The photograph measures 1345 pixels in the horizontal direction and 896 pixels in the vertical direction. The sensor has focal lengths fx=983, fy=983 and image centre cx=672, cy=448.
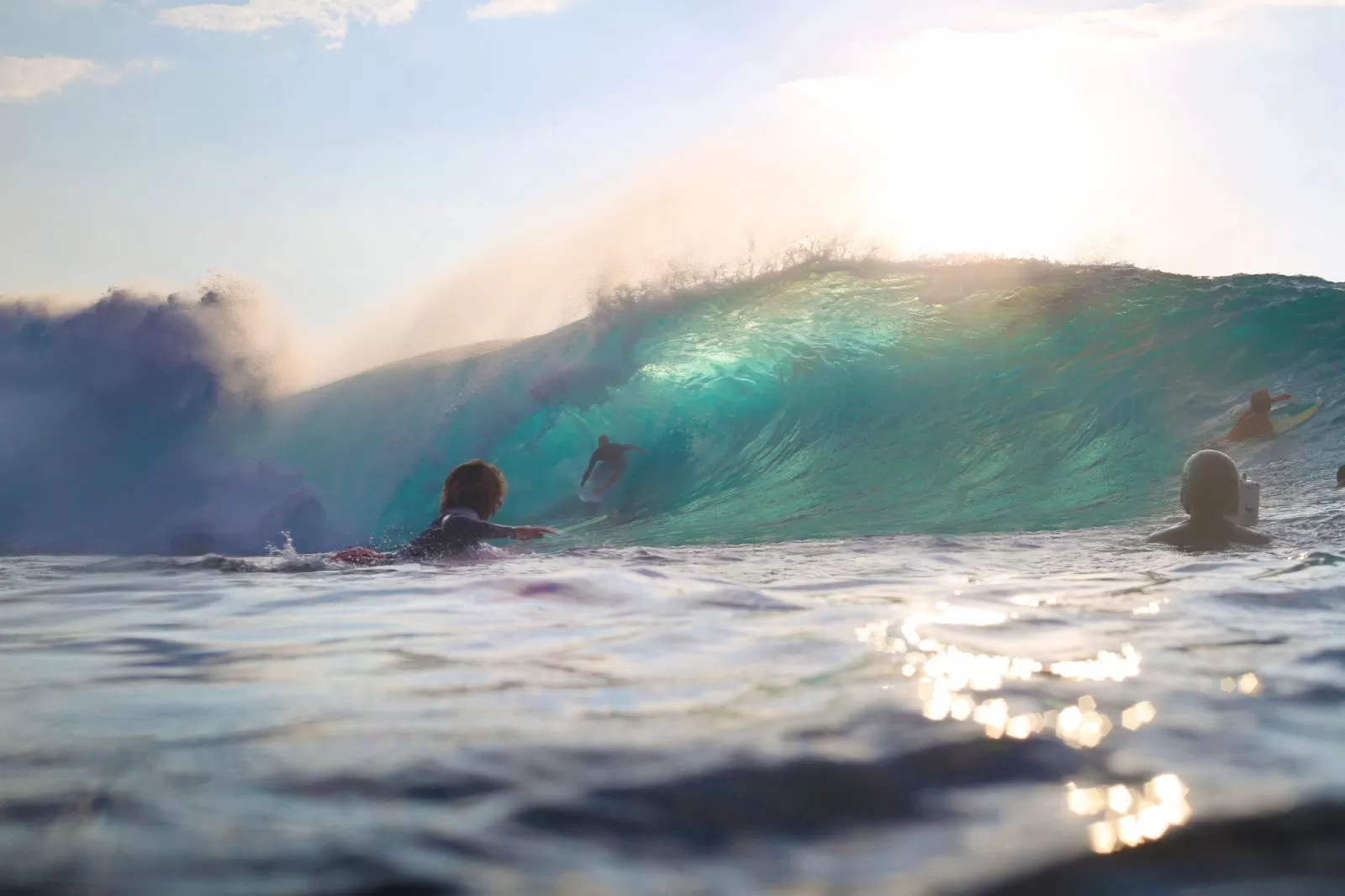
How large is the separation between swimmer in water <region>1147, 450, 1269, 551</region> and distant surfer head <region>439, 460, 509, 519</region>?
431 cm

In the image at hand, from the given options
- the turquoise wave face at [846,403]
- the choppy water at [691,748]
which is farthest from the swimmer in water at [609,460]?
the choppy water at [691,748]

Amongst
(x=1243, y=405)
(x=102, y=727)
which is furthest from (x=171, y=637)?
(x=1243, y=405)

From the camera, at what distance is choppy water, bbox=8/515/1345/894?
4.26 feet

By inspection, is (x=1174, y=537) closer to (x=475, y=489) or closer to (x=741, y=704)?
(x=475, y=489)

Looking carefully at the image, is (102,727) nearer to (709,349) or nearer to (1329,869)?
(1329,869)

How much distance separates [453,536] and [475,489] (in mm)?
389

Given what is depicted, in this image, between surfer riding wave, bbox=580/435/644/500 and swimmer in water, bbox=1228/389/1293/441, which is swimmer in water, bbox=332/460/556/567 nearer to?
surfer riding wave, bbox=580/435/644/500

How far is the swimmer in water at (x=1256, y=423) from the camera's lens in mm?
10375

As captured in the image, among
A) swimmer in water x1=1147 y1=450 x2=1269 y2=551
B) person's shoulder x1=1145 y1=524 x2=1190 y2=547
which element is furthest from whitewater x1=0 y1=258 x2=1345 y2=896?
swimmer in water x1=1147 y1=450 x2=1269 y2=551

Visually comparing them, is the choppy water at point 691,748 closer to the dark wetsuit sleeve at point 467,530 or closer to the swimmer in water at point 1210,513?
the swimmer in water at point 1210,513

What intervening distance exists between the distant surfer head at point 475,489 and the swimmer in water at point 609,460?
19.1 ft

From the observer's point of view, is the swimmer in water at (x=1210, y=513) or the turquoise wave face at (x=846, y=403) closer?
the swimmer in water at (x=1210, y=513)

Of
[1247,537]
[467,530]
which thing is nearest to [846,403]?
[1247,537]

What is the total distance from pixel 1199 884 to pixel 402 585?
415cm
